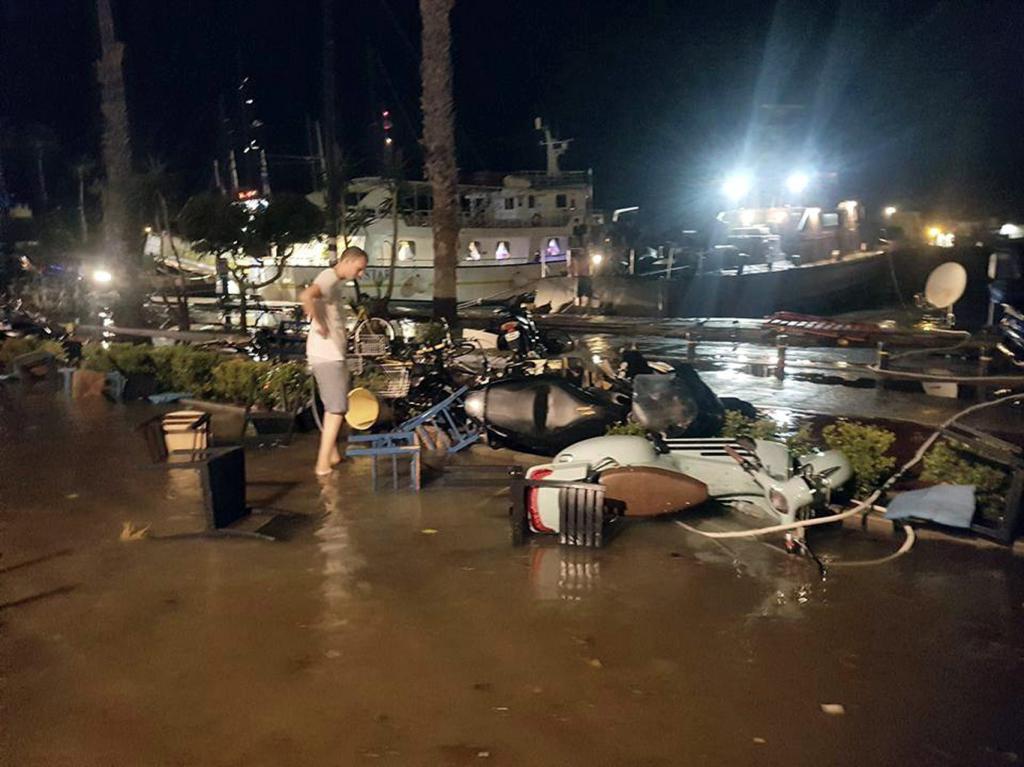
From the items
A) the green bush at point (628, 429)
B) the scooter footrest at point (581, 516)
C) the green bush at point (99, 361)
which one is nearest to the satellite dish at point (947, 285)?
the green bush at point (628, 429)

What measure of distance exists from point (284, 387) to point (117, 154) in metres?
9.57

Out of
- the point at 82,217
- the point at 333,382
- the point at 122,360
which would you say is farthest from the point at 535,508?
the point at 82,217

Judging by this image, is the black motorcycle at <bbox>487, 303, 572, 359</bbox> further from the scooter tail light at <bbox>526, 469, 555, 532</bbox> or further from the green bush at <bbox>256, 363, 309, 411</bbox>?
the scooter tail light at <bbox>526, 469, 555, 532</bbox>

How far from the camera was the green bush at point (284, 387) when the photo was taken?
9.55 metres

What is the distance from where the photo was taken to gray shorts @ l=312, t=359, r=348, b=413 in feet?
23.7

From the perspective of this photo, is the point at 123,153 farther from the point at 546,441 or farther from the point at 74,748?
the point at 74,748

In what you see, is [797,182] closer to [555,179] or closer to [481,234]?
[555,179]

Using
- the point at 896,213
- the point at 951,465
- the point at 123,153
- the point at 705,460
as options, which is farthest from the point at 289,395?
the point at 896,213

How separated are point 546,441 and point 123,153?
498 inches

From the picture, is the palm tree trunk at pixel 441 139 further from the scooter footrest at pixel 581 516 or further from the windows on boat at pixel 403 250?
the windows on boat at pixel 403 250

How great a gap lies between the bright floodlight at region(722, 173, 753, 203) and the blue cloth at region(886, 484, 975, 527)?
121ft

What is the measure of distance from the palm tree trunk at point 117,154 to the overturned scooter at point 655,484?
13.1m

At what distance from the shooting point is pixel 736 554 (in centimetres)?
568

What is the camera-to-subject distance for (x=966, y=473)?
20.4 feet
